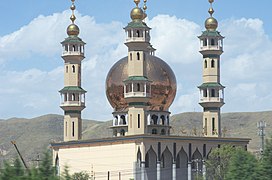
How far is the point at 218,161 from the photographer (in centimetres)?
7100

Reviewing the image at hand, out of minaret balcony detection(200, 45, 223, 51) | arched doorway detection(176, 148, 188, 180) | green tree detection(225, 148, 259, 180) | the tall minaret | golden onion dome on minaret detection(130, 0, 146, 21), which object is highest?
golden onion dome on minaret detection(130, 0, 146, 21)

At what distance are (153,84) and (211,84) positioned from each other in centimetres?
499

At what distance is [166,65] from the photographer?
76.6m

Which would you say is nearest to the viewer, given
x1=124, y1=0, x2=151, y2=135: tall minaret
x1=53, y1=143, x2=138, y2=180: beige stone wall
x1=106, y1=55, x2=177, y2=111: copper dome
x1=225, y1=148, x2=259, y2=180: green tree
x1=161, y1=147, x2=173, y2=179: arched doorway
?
x1=225, y1=148, x2=259, y2=180: green tree

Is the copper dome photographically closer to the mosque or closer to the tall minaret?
the mosque

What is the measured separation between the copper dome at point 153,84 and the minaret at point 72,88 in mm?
2672

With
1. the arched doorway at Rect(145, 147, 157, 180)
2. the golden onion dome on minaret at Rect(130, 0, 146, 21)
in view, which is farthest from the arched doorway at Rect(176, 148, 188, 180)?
the golden onion dome on minaret at Rect(130, 0, 146, 21)

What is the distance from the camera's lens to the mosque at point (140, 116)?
69.3 meters

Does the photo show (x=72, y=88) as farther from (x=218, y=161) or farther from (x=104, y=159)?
(x=218, y=161)

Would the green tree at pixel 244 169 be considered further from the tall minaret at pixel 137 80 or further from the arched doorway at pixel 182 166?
the arched doorway at pixel 182 166

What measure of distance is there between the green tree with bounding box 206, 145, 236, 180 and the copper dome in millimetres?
6888

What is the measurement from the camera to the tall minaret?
6894cm

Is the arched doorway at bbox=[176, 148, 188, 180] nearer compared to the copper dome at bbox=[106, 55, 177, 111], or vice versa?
the arched doorway at bbox=[176, 148, 188, 180]

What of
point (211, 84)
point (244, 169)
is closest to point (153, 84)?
point (211, 84)
